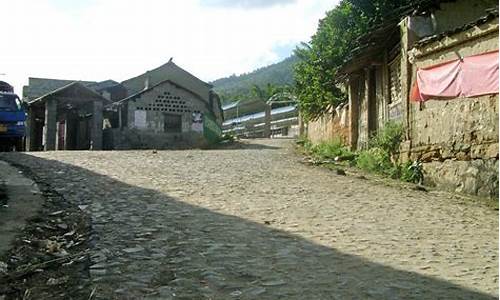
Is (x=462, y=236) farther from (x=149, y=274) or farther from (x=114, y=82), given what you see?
(x=114, y=82)

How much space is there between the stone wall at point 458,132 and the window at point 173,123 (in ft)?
68.2

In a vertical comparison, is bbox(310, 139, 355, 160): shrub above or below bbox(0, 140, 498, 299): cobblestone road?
above

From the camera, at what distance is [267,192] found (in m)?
9.48

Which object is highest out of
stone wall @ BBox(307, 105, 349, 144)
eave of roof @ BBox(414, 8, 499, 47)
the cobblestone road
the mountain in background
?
the mountain in background

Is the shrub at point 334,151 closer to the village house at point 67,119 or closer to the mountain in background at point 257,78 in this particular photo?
the village house at point 67,119

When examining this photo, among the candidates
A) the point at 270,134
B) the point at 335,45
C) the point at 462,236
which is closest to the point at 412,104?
the point at 462,236

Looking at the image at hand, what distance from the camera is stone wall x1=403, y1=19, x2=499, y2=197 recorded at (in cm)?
948

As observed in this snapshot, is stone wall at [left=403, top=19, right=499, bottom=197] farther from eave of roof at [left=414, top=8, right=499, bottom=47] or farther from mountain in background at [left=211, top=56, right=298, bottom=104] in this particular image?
mountain in background at [left=211, top=56, right=298, bottom=104]

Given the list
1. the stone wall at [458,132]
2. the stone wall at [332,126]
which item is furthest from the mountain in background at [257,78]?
the stone wall at [458,132]

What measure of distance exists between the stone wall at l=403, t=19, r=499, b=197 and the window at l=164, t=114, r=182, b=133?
20772 mm

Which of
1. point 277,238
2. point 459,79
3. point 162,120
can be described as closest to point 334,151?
point 459,79

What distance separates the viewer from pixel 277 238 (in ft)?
20.2

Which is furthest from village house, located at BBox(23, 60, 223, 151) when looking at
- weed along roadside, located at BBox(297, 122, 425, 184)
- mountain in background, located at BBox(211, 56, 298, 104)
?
mountain in background, located at BBox(211, 56, 298, 104)

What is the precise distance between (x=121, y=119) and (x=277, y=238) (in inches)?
1003
